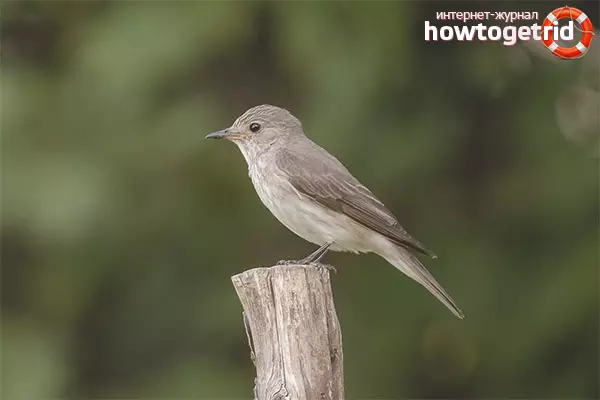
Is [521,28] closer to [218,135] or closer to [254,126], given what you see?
[254,126]

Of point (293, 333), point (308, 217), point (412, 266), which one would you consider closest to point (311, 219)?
point (308, 217)

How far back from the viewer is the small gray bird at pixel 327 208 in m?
6.28

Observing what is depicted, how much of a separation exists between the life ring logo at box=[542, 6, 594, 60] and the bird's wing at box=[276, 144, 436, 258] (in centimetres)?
209

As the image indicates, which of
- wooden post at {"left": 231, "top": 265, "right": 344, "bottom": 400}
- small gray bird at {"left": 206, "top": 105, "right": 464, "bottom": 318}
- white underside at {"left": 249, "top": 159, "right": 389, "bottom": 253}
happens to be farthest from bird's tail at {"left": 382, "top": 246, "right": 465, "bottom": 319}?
wooden post at {"left": 231, "top": 265, "right": 344, "bottom": 400}

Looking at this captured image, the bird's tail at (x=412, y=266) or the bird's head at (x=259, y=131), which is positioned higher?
the bird's head at (x=259, y=131)

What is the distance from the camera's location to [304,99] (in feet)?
25.8

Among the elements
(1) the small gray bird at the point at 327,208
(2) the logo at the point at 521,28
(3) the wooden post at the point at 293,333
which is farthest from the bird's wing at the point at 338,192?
(2) the logo at the point at 521,28

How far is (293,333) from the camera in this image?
486 cm

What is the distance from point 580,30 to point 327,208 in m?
2.56

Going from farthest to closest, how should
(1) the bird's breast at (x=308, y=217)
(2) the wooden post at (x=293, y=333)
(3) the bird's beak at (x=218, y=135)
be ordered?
(3) the bird's beak at (x=218, y=135) < (1) the bird's breast at (x=308, y=217) < (2) the wooden post at (x=293, y=333)

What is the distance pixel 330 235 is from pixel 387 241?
351 millimetres

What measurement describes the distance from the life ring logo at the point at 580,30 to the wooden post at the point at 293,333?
11.0ft

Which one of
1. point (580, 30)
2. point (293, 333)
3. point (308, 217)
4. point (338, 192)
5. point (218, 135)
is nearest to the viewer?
point (293, 333)

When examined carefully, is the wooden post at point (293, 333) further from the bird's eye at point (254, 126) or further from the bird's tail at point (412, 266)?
the bird's eye at point (254, 126)
